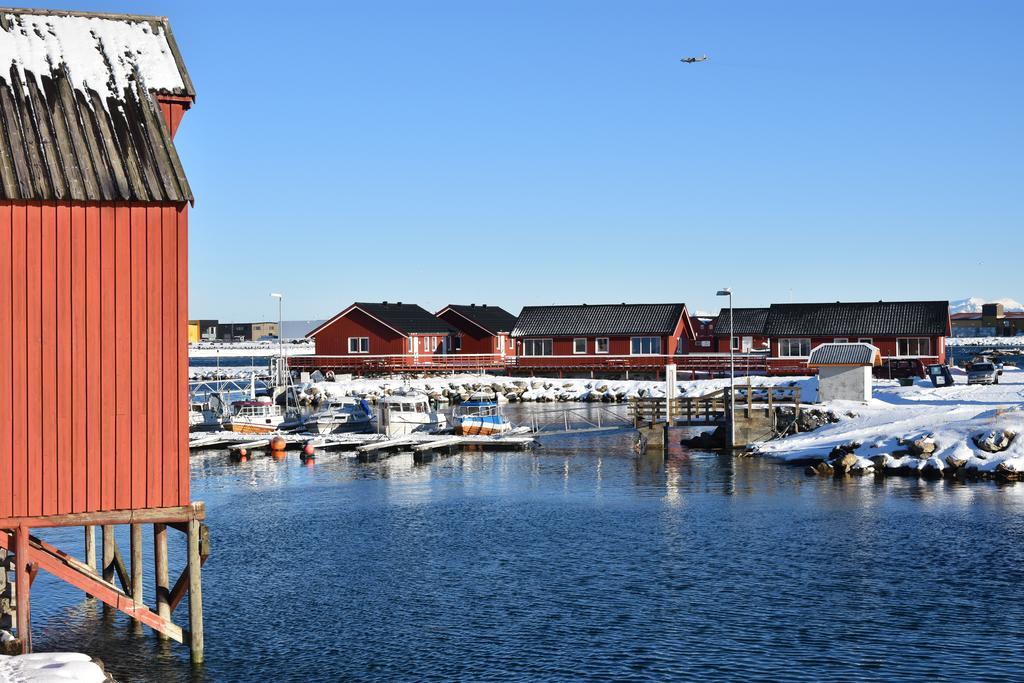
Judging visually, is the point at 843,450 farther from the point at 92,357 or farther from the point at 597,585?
the point at 92,357

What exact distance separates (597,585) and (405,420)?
3232 cm

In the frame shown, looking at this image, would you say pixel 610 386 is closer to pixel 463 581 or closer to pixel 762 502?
pixel 762 502

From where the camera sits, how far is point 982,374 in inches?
2896

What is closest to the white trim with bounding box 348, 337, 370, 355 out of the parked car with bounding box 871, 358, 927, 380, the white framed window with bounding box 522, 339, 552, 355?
the white framed window with bounding box 522, 339, 552, 355

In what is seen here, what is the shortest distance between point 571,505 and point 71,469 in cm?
2202

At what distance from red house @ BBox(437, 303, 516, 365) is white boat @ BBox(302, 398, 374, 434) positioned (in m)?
36.5

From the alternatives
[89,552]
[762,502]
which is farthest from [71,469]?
[762,502]

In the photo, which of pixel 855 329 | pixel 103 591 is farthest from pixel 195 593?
pixel 855 329

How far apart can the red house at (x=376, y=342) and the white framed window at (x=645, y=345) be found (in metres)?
15.4

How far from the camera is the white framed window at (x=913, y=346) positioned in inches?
3273

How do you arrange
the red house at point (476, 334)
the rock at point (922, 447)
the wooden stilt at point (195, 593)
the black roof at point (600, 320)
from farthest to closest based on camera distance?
the red house at point (476, 334) → the black roof at point (600, 320) → the rock at point (922, 447) → the wooden stilt at point (195, 593)

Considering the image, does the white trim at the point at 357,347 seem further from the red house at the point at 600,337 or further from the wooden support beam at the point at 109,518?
the wooden support beam at the point at 109,518

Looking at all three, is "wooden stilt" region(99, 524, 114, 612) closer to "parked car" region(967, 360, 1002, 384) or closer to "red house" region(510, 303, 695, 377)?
"parked car" region(967, 360, 1002, 384)

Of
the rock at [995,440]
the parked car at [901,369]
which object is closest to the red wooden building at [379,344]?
the parked car at [901,369]
